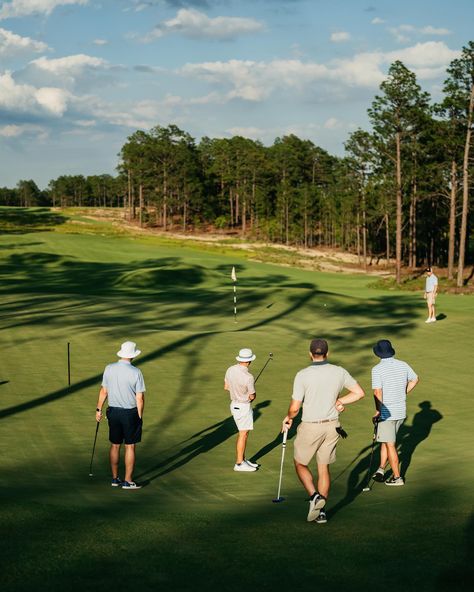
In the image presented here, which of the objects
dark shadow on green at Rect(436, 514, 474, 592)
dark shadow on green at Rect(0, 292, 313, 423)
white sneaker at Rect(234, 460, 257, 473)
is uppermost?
dark shadow on green at Rect(436, 514, 474, 592)

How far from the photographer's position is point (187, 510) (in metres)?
9.77

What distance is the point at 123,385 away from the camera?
435 inches

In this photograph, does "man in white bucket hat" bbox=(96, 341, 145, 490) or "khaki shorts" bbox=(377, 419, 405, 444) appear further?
"khaki shorts" bbox=(377, 419, 405, 444)

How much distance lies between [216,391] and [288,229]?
376ft

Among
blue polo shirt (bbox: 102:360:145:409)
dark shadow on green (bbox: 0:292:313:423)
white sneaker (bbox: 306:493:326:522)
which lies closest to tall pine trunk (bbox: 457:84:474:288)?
dark shadow on green (bbox: 0:292:313:423)

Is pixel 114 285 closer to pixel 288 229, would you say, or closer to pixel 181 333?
pixel 181 333

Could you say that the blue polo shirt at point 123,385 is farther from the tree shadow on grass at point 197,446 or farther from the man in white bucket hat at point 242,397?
the man in white bucket hat at point 242,397

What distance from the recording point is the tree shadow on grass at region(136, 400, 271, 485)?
1300 centimetres

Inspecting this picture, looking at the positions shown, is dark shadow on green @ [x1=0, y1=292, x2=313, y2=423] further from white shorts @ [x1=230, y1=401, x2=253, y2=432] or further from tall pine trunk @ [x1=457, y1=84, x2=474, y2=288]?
tall pine trunk @ [x1=457, y1=84, x2=474, y2=288]

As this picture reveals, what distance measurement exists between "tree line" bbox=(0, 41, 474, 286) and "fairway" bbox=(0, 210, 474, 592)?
31134 millimetres

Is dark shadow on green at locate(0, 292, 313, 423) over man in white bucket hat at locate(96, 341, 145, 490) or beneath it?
beneath

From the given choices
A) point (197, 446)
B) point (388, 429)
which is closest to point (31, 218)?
point (197, 446)

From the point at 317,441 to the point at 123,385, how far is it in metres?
3.21

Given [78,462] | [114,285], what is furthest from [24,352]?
→ [114,285]
